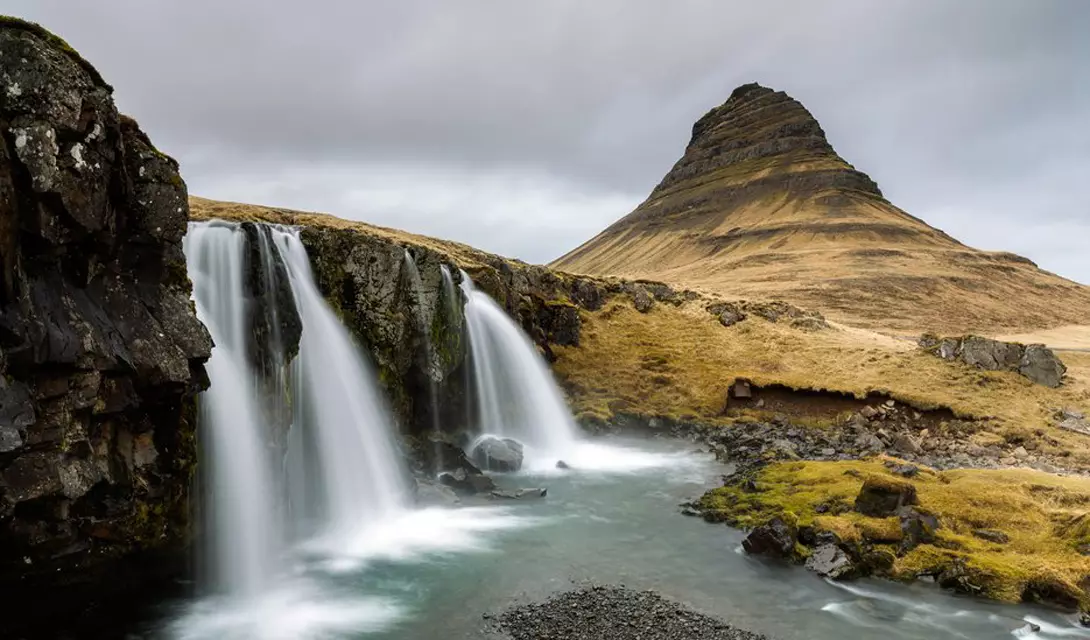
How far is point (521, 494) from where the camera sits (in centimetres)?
2925

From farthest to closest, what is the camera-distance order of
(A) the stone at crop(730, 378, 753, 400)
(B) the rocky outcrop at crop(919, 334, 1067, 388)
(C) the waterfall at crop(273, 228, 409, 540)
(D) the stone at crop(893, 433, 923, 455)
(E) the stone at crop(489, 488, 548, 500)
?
1. (A) the stone at crop(730, 378, 753, 400)
2. (B) the rocky outcrop at crop(919, 334, 1067, 388)
3. (D) the stone at crop(893, 433, 923, 455)
4. (E) the stone at crop(489, 488, 548, 500)
5. (C) the waterfall at crop(273, 228, 409, 540)

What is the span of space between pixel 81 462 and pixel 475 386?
2365 cm

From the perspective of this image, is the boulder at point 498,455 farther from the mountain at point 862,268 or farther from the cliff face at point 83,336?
the mountain at point 862,268

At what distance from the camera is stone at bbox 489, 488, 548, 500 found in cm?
2870

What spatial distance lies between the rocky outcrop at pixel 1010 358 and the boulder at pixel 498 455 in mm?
33585

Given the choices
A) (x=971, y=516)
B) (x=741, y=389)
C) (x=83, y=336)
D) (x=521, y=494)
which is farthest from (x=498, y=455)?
(x=83, y=336)

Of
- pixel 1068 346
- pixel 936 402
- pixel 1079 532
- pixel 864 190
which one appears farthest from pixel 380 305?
pixel 864 190

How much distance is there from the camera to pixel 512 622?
16469 millimetres

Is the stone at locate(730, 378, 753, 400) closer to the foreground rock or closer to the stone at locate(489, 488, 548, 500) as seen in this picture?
the stone at locate(489, 488, 548, 500)

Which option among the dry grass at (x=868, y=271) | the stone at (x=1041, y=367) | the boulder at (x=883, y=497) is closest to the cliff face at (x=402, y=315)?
the boulder at (x=883, y=497)

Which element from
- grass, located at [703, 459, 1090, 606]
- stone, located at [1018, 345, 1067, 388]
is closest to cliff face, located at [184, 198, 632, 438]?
grass, located at [703, 459, 1090, 606]

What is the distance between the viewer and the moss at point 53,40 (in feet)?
46.4

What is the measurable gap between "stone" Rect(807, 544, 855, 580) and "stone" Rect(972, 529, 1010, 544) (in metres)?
5.14

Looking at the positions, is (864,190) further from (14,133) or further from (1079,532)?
(14,133)
